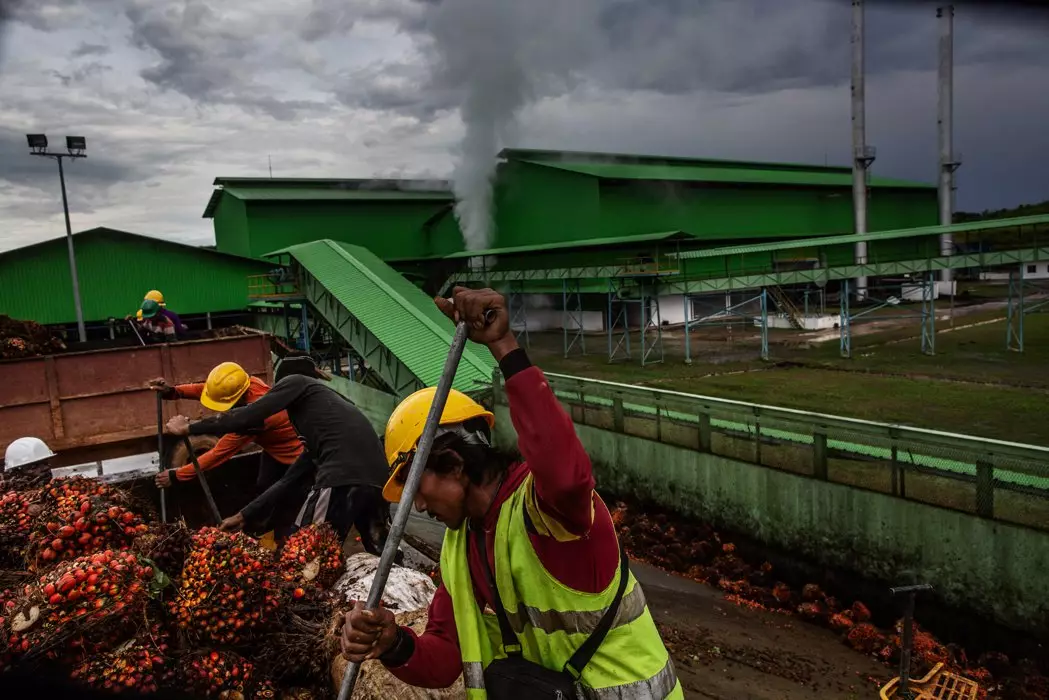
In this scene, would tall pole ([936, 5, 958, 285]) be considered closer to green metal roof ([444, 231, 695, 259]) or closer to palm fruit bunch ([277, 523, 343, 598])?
green metal roof ([444, 231, 695, 259])

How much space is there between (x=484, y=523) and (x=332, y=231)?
114 ft

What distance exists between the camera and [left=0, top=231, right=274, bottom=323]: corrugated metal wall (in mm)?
23438

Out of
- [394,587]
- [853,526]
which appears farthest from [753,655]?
[394,587]

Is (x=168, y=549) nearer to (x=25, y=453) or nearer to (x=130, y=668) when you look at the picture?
(x=130, y=668)

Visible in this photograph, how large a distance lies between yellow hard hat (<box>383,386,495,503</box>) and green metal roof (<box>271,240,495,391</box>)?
9357mm

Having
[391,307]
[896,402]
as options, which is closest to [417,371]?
[391,307]

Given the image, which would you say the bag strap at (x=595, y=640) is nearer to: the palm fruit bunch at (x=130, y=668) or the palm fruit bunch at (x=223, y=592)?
the palm fruit bunch at (x=130, y=668)

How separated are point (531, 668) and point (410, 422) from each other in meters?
0.93

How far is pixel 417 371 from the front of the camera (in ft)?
40.3

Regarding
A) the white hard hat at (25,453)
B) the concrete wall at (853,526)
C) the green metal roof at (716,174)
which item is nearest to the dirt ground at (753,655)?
the concrete wall at (853,526)

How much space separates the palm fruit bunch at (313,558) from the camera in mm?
4156

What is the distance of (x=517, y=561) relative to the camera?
1.96m

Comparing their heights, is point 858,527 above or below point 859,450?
below

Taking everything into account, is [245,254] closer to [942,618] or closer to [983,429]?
[983,429]
